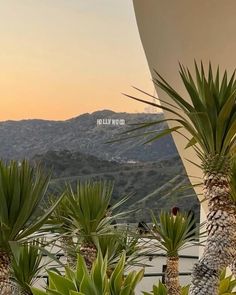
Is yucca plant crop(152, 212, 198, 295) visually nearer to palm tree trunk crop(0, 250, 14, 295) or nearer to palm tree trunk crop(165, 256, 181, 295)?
palm tree trunk crop(165, 256, 181, 295)

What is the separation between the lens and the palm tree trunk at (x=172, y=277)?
3835mm

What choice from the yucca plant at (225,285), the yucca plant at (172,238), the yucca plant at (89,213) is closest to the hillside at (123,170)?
the yucca plant at (172,238)

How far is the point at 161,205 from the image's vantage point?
458cm

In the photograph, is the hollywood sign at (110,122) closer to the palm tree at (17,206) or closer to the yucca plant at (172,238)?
the yucca plant at (172,238)

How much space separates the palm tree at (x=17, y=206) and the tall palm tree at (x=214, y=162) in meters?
0.52

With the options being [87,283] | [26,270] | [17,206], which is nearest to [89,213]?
[26,270]

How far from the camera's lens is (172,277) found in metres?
3.88

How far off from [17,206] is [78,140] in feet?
13.3

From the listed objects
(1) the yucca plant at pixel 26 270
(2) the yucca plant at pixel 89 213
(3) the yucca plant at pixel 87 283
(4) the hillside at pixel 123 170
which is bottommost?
(1) the yucca plant at pixel 26 270

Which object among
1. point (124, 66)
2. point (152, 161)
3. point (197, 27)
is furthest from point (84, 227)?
point (124, 66)

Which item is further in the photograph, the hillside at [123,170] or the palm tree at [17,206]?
the hillside at [123,170]

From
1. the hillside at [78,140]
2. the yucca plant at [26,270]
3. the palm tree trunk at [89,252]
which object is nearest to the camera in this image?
the yucca plant at [26,270]

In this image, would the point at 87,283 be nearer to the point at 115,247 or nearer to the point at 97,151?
the point at 115,247

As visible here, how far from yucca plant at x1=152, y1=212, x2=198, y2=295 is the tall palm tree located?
1.76 metres
